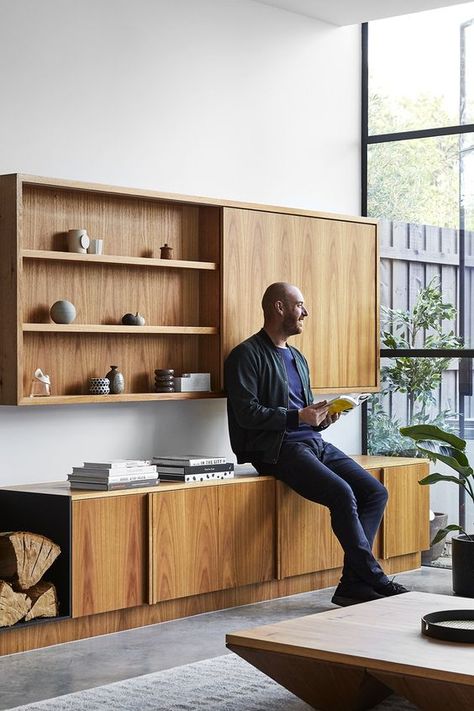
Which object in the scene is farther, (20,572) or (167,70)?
(167,70)

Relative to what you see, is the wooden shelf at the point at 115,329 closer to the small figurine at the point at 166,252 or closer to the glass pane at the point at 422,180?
the small figurine at the point at 166,252

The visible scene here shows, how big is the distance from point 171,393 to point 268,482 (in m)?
0.64

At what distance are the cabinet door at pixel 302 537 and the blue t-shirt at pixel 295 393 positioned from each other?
286 mm

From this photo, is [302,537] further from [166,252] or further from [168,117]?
[168,117]

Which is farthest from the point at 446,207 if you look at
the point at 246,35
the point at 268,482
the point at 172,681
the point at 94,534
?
the point at 172,681

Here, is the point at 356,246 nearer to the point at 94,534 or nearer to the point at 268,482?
the point at 268,482

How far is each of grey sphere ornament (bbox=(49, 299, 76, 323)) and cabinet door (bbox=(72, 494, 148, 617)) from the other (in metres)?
0.87

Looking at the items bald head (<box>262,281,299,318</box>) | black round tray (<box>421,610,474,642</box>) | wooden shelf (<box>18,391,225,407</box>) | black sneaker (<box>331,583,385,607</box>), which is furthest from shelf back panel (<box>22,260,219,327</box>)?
black round tray (<box>421,610,474,642</box>)

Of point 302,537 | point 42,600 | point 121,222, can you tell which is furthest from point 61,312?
point 302,537

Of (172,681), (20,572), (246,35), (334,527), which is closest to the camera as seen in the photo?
(172,681)

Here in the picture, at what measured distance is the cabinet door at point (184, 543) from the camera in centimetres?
518

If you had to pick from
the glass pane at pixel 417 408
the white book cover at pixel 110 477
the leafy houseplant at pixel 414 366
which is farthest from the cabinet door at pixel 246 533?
the leafy houseplant at pixel 414 366

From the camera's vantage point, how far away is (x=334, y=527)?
5605mm

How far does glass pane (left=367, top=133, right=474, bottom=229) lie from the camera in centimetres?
706
